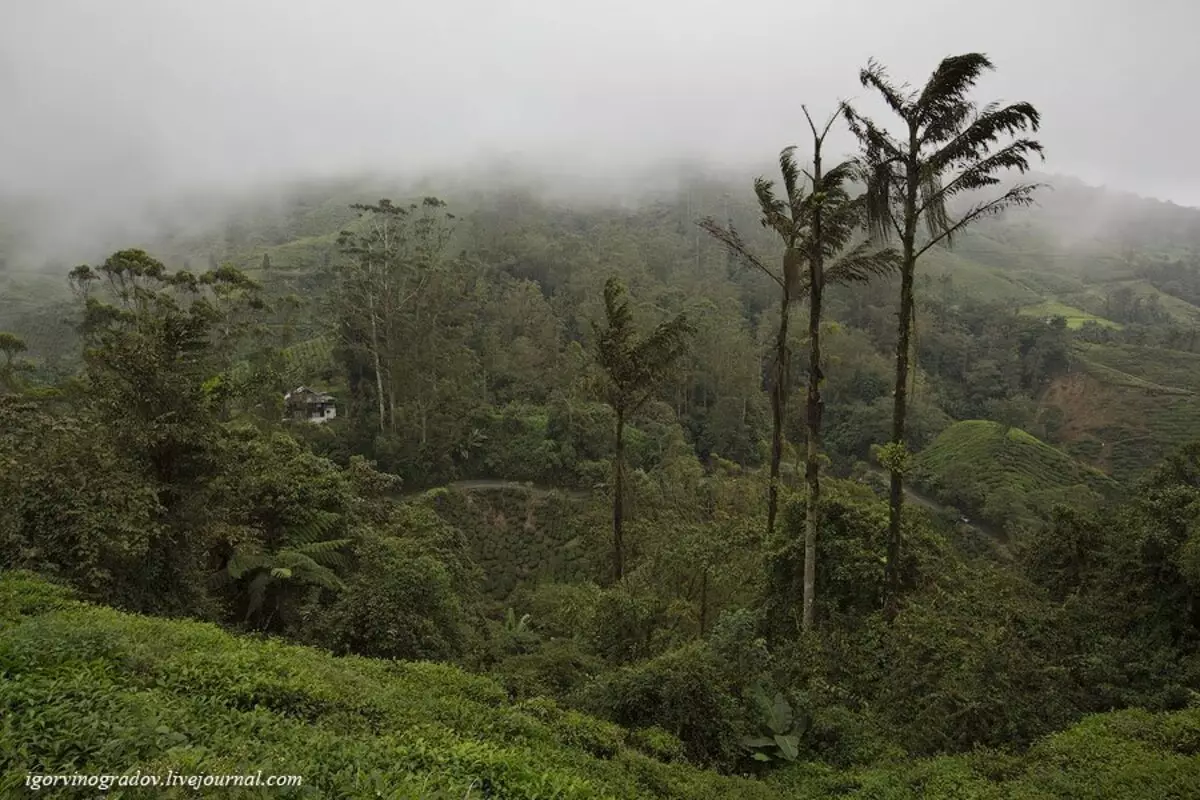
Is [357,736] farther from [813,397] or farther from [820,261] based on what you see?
[820,261]

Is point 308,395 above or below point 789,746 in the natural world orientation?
below

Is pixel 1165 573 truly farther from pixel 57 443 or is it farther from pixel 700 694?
pixel 57 443

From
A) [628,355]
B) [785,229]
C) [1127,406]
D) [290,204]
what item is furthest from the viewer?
[290,204]

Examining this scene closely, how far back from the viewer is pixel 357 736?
566 centimetres

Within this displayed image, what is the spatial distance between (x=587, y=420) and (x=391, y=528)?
1835 cm

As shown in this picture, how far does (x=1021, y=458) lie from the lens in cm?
4250

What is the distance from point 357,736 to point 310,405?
105 ft

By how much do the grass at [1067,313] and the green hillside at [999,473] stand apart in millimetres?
48942

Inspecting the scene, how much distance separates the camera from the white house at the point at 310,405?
108ft

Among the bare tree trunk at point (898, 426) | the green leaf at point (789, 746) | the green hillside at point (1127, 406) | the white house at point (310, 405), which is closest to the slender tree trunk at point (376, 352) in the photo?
the white house at point (310, 405)

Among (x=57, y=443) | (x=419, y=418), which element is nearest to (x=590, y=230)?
(x=419, y=418)

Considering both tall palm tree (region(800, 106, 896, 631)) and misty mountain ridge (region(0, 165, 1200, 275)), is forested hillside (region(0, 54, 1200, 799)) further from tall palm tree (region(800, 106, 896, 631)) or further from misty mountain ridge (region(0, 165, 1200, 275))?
misty mountain ridge (region(0, 165, 1200, 275))

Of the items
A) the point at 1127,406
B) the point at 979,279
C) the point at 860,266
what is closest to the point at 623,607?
the point at 860,266

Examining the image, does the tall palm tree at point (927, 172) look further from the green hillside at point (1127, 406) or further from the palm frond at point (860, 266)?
the green hillside at point (1127, 406)
